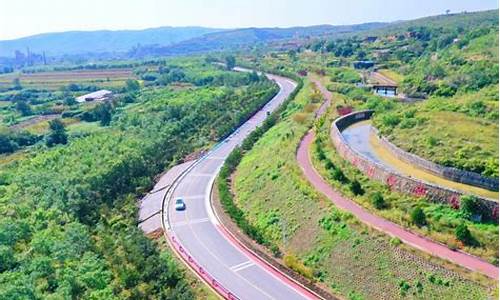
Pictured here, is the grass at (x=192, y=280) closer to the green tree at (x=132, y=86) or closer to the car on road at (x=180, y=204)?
the car on road at (x=180, y=204)

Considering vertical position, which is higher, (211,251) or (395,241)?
(395,241)

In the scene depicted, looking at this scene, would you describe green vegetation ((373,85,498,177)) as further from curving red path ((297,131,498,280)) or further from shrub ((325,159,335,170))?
curving red path ((297,131,498,280))

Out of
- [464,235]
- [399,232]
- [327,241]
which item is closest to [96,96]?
[327,241]

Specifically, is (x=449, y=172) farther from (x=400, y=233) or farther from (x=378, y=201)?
(x=400, y=233)

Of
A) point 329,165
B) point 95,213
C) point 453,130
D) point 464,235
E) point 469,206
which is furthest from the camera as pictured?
point 95,213

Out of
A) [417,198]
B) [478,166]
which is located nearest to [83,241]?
[417,198]

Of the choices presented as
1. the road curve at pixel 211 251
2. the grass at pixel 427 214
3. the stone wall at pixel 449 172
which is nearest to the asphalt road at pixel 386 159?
the stone wall at pixel 449 172

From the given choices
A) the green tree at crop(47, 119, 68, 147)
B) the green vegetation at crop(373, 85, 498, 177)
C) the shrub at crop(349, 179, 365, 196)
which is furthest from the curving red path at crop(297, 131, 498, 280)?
the green tree at crop(47, 119, 68, 147)
